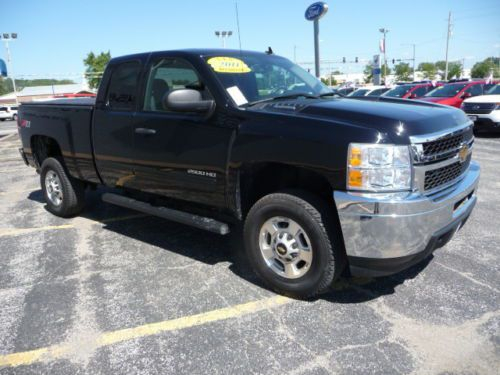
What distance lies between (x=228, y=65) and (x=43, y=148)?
3416 millimetres

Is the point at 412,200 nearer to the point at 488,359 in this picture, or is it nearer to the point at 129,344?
the point at 488,359

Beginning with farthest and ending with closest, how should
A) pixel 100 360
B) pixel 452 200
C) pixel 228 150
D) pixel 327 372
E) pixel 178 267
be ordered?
pixel 178 267 < pixel 228 150 < pixel 452 200 < pixel 100 360 < pixel 327 372

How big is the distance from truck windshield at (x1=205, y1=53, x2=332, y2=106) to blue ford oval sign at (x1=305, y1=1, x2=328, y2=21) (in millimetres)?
10966

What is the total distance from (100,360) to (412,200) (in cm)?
221

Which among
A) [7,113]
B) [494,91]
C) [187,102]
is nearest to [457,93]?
[494,91]

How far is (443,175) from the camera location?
10.5 feet

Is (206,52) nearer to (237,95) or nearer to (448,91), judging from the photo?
(237,95)

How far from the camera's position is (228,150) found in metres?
3.54

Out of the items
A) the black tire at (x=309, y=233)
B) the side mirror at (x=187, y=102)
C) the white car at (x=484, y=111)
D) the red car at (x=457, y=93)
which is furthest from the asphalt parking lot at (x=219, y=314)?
the red car at (x=457, y=93)

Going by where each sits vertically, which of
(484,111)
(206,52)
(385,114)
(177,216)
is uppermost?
(206,52)

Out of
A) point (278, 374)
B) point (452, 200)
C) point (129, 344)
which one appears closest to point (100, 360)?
point (129, 344)

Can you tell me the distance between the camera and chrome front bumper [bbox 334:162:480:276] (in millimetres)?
2816

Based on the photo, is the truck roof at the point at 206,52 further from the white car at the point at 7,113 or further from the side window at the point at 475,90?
the white car at the point at 7,113

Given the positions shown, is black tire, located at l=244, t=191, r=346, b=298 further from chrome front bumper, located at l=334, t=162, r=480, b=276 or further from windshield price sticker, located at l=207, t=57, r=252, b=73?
windshield price sticker, located at l=207, t=57, r=252, b=73
